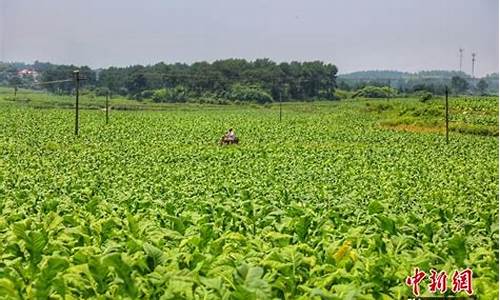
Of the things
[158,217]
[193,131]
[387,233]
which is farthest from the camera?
[193,131]

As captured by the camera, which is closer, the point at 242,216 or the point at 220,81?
the point at 242,216

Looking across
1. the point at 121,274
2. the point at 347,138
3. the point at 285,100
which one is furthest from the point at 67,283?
the point at 285,100

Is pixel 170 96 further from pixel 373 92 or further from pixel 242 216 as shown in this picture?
pixel 242 216

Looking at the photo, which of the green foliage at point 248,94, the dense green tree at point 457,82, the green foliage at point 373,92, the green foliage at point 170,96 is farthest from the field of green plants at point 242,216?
the green foliage at point 373,92

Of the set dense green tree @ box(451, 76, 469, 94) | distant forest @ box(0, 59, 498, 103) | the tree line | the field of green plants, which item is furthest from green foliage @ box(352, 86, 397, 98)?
the field of green plants

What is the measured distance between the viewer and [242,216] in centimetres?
766

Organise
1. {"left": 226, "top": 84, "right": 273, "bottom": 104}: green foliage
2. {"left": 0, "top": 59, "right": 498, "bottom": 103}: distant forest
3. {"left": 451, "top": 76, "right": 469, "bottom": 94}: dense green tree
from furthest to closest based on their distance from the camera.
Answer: {"left": 0, "top": 59, "right": 498, "bottom": 103}: distant forest → {"left": 226, "top": 84, "right": 273, "bottom": 104}: green foliage → {"left": 451, "top": 76, "right": 469, "bottom": 94}: dense green tree

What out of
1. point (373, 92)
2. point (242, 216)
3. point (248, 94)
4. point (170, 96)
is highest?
point (373, 92)

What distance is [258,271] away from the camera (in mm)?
3791

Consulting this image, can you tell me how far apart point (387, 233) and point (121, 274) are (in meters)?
2.88

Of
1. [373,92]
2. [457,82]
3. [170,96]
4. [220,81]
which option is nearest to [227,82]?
[220,81]

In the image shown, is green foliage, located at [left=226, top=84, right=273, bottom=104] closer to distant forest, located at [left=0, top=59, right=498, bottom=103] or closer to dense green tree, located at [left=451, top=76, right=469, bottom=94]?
distant forest, located at [left=0, top=59, right=498, bottom=103]

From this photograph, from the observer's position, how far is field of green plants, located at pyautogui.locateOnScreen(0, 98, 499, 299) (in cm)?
410

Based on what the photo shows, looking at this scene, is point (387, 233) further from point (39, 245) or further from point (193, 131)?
point (193, 131)
